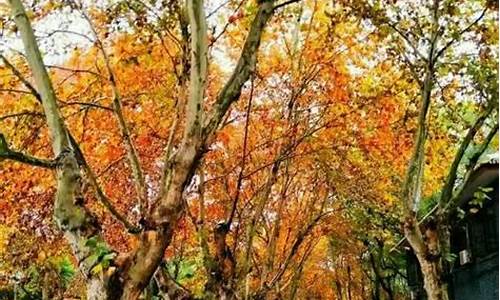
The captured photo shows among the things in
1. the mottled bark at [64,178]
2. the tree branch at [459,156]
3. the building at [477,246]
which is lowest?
the mottled bark at [64,178]

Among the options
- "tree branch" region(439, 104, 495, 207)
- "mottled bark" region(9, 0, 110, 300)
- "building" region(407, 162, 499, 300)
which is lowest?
"mottled bark" region(9, 0, 110, 300)

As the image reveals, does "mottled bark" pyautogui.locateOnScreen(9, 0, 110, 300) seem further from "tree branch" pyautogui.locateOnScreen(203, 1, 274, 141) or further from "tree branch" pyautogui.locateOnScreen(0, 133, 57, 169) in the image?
"tree branch" pyautogui.locateOnScreen(203, 1, 274, 141)

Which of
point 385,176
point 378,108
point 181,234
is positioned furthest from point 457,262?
point 378,108

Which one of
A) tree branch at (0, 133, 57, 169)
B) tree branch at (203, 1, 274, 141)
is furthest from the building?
tree branch at (0, 133, 57, 169)

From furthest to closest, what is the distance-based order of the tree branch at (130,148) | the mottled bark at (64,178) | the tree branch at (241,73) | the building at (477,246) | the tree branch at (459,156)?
the building at (477,246), the tree branch at (459,156), the tree branch at (130,148), the mottled bark at (64,178), the tree branch at (241,73)

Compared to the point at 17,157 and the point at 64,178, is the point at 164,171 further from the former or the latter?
the point at 17,157

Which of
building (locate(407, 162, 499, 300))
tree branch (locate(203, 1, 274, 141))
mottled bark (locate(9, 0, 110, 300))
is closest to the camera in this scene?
tree branch (locate(203, 1, 274, 141))

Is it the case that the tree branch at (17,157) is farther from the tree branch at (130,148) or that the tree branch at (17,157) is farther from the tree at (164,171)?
the tree branch at (130,148)

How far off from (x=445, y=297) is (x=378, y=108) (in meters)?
5.57

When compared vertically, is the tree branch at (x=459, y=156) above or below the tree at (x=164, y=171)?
above

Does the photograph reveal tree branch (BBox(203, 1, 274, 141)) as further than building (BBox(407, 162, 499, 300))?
No

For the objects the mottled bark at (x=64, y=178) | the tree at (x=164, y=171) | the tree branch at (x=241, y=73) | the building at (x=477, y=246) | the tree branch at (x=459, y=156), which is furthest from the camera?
the building at (x=477, y=246)

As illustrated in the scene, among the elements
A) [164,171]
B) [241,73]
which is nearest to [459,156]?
[241,73]

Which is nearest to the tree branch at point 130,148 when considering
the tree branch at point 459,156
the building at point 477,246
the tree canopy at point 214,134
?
the tree canopy at point 214,134
